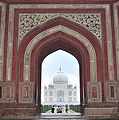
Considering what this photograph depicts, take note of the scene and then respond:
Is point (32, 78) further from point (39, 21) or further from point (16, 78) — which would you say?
point (39, 21)

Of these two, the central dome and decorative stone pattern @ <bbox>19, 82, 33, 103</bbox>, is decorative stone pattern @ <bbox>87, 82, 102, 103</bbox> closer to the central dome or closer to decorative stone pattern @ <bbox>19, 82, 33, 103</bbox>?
decorative stone pattern @ <bbox>19, 82, 33, 103</bbox>

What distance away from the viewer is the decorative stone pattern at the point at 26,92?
9.23m

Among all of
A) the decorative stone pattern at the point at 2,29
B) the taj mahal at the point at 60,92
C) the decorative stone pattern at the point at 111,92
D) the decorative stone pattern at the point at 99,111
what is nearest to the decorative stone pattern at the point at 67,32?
the decorative stone pattern at the point at 111,92

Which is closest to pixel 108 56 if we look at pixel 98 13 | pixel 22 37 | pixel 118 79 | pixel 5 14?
pixel 118 79

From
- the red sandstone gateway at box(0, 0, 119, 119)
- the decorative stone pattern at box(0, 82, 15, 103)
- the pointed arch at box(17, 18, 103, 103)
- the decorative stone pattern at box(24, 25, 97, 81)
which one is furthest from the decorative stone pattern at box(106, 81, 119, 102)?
the decorative stone pattern at box(0, 82, 15, 103)

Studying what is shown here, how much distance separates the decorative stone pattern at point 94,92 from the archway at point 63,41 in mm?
125

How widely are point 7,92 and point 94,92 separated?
3.16 m

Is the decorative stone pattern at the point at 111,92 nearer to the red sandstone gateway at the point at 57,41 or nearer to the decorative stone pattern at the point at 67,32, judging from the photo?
the red sandstone gateway at the point at 57,41

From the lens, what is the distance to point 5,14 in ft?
32.6

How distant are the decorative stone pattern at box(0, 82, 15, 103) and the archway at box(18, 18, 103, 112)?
1.43ft

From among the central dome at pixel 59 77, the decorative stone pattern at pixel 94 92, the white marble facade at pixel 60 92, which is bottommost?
the white marble facade at pixel 60 92

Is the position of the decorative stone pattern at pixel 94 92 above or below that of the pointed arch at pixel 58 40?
below

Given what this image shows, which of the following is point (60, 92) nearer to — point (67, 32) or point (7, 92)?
point (67, 32)

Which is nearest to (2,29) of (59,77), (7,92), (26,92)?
(7,92)
